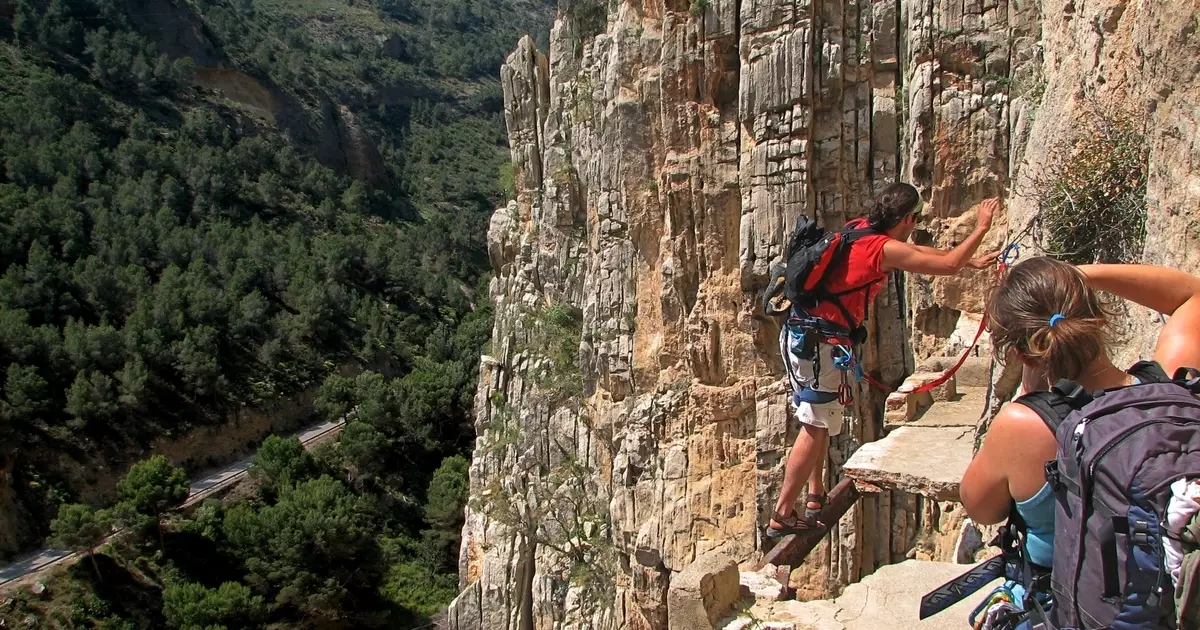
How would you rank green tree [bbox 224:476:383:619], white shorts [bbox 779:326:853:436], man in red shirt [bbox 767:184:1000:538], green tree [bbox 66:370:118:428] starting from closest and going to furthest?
man in red shirt [bbox 767:184:1000:538]
white shorts [bbox 779:326:853:436]
green tree [bbox 224:476:383:619]
green tree [bbox 66:370:118:428]

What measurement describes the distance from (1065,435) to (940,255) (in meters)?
2.06

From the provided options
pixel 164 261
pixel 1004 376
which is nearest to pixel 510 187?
pixel 1004 376

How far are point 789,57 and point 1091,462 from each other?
28.3 ft

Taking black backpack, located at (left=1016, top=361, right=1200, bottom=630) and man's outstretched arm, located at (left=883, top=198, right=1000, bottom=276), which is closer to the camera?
black backpack, located at (left=1016, top=361, right=1200, bottom=630)

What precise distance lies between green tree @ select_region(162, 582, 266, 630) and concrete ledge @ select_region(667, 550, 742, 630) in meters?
16.5

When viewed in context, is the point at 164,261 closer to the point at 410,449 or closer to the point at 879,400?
the point at 410,449

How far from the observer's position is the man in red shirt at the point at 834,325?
4.08 metres

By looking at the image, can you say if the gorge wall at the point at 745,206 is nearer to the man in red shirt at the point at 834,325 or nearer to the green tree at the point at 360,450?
the man in red shirt at the point at 834,325

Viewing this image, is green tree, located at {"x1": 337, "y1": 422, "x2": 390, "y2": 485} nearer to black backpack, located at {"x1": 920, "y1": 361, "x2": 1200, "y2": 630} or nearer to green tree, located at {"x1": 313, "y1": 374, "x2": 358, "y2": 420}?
green tree, located at {"x1": 313, "y1": 374, "x2": 358, "y2": 420}

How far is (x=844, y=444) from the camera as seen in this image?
9406mm

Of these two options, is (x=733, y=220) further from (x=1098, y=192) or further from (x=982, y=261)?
(x=982, y=261)

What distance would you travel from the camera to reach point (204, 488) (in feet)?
83.7


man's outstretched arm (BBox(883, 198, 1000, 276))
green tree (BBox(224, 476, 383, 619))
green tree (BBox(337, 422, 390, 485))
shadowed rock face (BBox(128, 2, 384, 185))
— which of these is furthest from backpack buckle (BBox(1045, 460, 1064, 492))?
shadowed rock face (BBox(128, 2, 384, 185))

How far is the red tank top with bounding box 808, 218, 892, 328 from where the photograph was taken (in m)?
4.28
